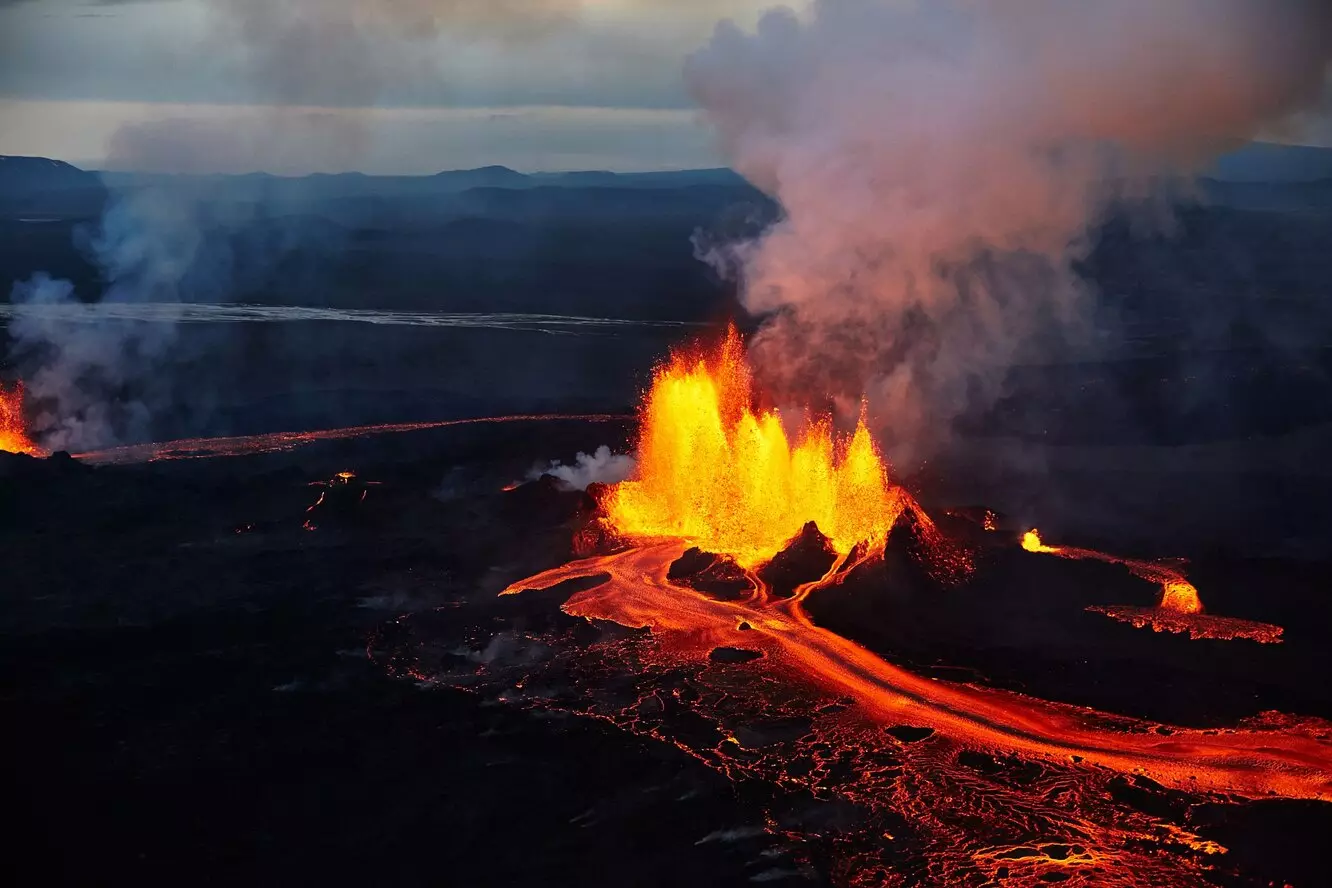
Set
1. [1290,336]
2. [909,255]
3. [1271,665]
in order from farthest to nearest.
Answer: [1290,336] → [909,255] → [1271,665]

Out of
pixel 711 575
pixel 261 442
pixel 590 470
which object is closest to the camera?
pixel 711 575

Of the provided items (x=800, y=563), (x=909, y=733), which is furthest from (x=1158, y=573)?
(x=909, y=733)

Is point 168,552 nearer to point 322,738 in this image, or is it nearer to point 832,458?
point 322,738

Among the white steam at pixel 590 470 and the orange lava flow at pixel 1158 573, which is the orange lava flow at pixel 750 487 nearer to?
the white steam at pixel 590 470

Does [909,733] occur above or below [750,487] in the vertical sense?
below

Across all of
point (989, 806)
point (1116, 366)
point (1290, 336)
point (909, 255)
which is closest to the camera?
point (989, 806)

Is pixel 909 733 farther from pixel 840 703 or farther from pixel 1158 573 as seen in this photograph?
pixel 1158 573

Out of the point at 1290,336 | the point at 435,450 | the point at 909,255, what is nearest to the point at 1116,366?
the point at 1290,336
